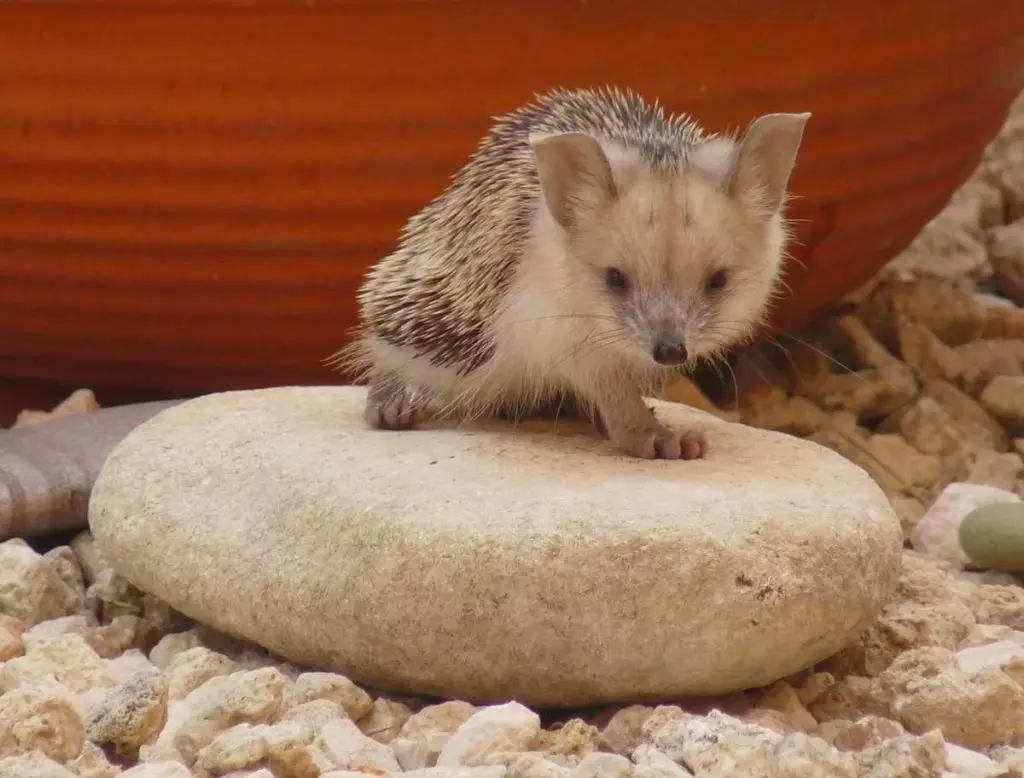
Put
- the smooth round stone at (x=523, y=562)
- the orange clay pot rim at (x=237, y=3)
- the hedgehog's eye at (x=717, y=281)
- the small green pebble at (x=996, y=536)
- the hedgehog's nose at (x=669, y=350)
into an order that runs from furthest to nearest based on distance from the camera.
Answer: the orange clay pot rim at (x=237, y=3) → the small green pebble at (x=996, y=536) → the hedgehog's eye at (x=717, y=281) → the hedgehog's nose at (x=669, y=350) → the smooth round stone at (x=523, y=562)

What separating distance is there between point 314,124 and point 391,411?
3.15 ft

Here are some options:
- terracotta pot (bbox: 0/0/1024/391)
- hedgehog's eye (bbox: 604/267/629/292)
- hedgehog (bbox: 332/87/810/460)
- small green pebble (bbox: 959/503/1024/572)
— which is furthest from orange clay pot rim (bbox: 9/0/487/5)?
small green pebble (bbox: 959/503/1024/572)

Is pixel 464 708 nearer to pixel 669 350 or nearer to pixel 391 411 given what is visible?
pixel 669 350

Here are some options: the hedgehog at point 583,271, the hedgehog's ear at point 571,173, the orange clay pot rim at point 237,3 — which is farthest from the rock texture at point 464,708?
the orange clay pot rim at point 237,3

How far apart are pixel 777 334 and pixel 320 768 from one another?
3.00 meters

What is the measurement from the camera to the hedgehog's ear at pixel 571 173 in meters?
2.60

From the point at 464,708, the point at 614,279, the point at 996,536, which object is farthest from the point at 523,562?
the point at 996,536

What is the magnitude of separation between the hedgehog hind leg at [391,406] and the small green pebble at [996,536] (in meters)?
1.17

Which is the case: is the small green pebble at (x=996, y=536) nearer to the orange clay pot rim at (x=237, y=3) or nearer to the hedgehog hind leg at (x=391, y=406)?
the hedgehog hind leg at (x=391, y=406)

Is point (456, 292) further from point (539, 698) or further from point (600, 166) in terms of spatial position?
point (539, 698)

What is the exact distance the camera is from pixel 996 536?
120 inches

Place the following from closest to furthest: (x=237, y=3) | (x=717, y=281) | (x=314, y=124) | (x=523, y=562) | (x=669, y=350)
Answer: (x=523, y=562) < (x=669, y=350) < (x=717, y=281) < (x=237, y=3) < (x=314, y=124)

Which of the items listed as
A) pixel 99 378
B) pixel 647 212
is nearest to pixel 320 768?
pixel 647 212

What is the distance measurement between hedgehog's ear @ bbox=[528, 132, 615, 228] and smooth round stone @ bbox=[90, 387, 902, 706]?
455mm
